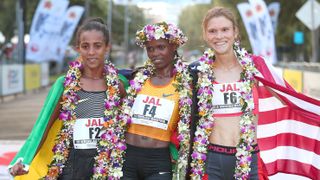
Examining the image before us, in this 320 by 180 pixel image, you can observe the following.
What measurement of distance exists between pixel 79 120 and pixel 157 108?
0.60 m

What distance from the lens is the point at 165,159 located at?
3.87m

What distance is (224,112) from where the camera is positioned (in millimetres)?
3832

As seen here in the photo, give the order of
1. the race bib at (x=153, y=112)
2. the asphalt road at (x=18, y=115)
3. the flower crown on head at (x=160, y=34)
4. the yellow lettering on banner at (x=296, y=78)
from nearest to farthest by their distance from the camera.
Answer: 1. the race bib at (x=153, y=112)
2. the flower crown on head at (x=160, y=34)
3. the asphalt road at (x=18, y=115)
4. the yellow lettering on banner at (x=296, y=78)

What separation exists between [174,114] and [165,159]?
341 millimetres

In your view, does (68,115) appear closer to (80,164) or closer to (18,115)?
(80,164)

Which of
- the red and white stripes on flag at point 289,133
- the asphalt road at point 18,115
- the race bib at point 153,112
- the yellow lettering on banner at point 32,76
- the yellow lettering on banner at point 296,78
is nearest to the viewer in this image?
the race bib at point 153,112

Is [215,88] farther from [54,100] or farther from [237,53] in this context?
[54,100]

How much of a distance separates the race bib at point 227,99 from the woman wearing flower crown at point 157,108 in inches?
9.1

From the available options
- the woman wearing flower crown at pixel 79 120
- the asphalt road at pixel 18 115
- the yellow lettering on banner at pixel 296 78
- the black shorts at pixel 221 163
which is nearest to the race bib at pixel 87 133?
the woman wearing flower crown at pixel 79 120

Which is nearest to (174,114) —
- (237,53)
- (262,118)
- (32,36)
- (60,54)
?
(237,53)

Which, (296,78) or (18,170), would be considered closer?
(18,170)

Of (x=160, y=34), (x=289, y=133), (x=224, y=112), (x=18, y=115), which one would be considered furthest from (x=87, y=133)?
(x=18, y=115)

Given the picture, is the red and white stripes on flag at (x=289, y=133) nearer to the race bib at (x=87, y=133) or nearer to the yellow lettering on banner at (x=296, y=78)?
the race bib at (x=87, y=133)

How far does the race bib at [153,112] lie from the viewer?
3869mm
